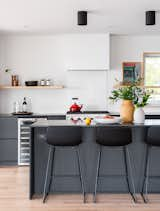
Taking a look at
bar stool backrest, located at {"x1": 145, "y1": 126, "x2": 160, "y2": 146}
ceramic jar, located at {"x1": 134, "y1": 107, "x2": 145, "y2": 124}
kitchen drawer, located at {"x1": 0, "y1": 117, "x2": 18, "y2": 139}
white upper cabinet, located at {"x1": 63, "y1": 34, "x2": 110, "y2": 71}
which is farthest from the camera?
white upper cabinet, located at {"x1": 63, "y1": 34, "x2": 110, "y2": 71}

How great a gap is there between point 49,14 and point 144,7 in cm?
143

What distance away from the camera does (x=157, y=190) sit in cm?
429

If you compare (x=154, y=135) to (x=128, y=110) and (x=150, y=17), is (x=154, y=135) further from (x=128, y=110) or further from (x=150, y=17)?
(x=150, y=17)

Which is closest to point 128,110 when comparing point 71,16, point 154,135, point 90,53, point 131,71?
point 154,135

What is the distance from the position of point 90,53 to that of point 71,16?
1.35 metres

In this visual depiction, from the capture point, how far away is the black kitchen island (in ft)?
13.7

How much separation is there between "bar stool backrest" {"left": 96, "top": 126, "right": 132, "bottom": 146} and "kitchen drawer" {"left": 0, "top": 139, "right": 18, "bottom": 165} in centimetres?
254

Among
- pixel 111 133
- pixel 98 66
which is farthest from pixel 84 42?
pixel 111 133

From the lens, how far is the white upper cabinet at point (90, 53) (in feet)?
20.6

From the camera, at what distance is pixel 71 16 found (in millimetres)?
5023

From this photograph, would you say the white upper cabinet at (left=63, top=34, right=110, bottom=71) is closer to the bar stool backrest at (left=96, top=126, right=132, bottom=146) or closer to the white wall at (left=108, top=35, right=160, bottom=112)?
the white wall at (left=108, top=35, right=160, bottom=112)

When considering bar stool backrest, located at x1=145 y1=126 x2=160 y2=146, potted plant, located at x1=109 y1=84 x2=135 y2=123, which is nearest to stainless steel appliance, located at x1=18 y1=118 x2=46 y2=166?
potted plant, located at x1=109 y1=84 x2=135 y2=123

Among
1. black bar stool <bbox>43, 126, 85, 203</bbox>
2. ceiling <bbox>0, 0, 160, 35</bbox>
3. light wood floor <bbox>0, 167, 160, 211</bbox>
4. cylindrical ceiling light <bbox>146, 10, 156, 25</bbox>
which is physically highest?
ceiling <bbox>0, 0, 160, 35</bbox>

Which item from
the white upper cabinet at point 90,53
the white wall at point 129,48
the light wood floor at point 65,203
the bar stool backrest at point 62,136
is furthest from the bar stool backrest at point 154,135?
the white wall at point 129,48
